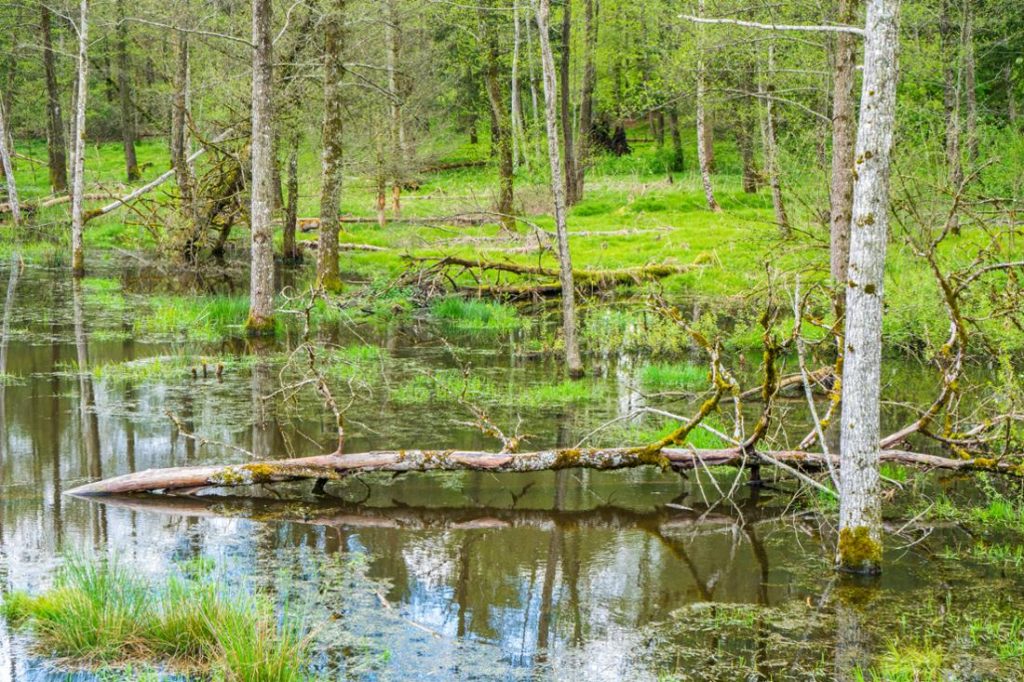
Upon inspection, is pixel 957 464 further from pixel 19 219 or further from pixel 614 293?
pixel 19 219

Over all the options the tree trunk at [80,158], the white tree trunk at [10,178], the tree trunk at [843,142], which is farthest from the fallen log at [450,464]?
the white tree trunk at [10,178]

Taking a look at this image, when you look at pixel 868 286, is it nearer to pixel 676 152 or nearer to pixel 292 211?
pixel 292 211

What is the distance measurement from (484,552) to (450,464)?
4.43 ft

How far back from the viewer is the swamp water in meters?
6.40

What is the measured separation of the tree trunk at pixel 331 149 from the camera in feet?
65.0

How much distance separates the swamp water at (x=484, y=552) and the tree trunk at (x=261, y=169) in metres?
3.67

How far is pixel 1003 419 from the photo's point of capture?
29.7ft

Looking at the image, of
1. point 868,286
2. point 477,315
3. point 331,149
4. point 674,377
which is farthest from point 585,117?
point 868,286

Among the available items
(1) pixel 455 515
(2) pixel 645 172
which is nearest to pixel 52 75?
(2) pixel 645 172

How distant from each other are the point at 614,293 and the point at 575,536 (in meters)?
13.2

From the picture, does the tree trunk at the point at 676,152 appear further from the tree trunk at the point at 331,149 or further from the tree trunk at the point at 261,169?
the tree trunk at the point at 261,169

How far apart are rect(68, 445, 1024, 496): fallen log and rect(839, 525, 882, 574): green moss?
1.48m

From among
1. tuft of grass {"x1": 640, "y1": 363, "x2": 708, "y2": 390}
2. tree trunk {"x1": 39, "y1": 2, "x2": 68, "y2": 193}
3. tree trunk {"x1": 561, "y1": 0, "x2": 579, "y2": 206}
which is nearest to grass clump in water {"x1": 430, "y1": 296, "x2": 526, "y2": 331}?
tuft of grass {"x1": 640, "y1": 363, "x2": 708, "y2": 390}

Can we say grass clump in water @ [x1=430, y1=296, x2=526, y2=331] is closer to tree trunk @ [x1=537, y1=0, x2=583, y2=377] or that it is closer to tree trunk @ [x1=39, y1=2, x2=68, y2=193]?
tree trunk @ [x1=537, y1=0, x2=583, y2=377]
